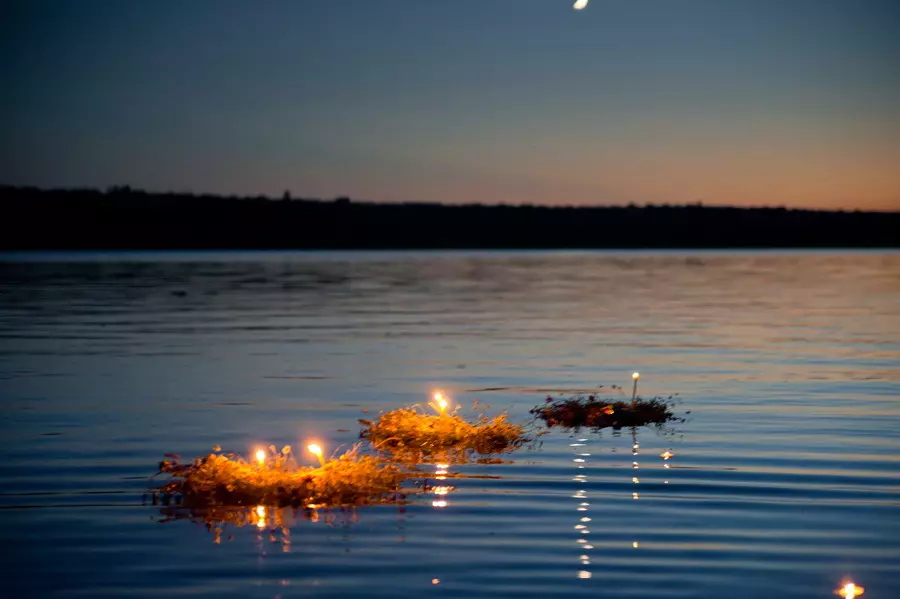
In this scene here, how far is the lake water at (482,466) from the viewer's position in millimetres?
11945

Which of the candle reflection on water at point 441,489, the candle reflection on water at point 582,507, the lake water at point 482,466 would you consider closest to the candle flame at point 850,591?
the lake water at point 482,466

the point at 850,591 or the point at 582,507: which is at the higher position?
the point at 850,591

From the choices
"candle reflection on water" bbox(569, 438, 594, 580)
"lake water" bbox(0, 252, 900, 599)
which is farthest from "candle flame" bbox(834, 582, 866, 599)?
"candle reflection on water" bbox(569, 438, 594, 580)

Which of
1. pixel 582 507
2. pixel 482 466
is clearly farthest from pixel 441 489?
pixel 582 507

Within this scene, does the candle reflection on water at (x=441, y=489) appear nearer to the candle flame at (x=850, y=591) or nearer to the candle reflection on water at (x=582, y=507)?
the candle reflection on water at (x=582, y=507)

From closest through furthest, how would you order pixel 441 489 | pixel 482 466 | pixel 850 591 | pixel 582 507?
pixel 850 591
pixel 582 507
pixel 441 489
pixel 482 466

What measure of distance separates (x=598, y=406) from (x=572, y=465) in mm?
4537

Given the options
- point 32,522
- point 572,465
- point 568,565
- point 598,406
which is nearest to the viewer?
point 568,565

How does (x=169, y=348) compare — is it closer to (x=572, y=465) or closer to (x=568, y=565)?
(x=572, y=465)

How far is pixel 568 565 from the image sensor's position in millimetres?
12156

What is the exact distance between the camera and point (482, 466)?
17.8 m

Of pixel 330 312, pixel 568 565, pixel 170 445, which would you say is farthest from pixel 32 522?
pixel 330 312

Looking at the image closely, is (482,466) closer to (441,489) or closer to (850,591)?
(441,489)

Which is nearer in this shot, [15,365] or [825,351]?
[15,365]
